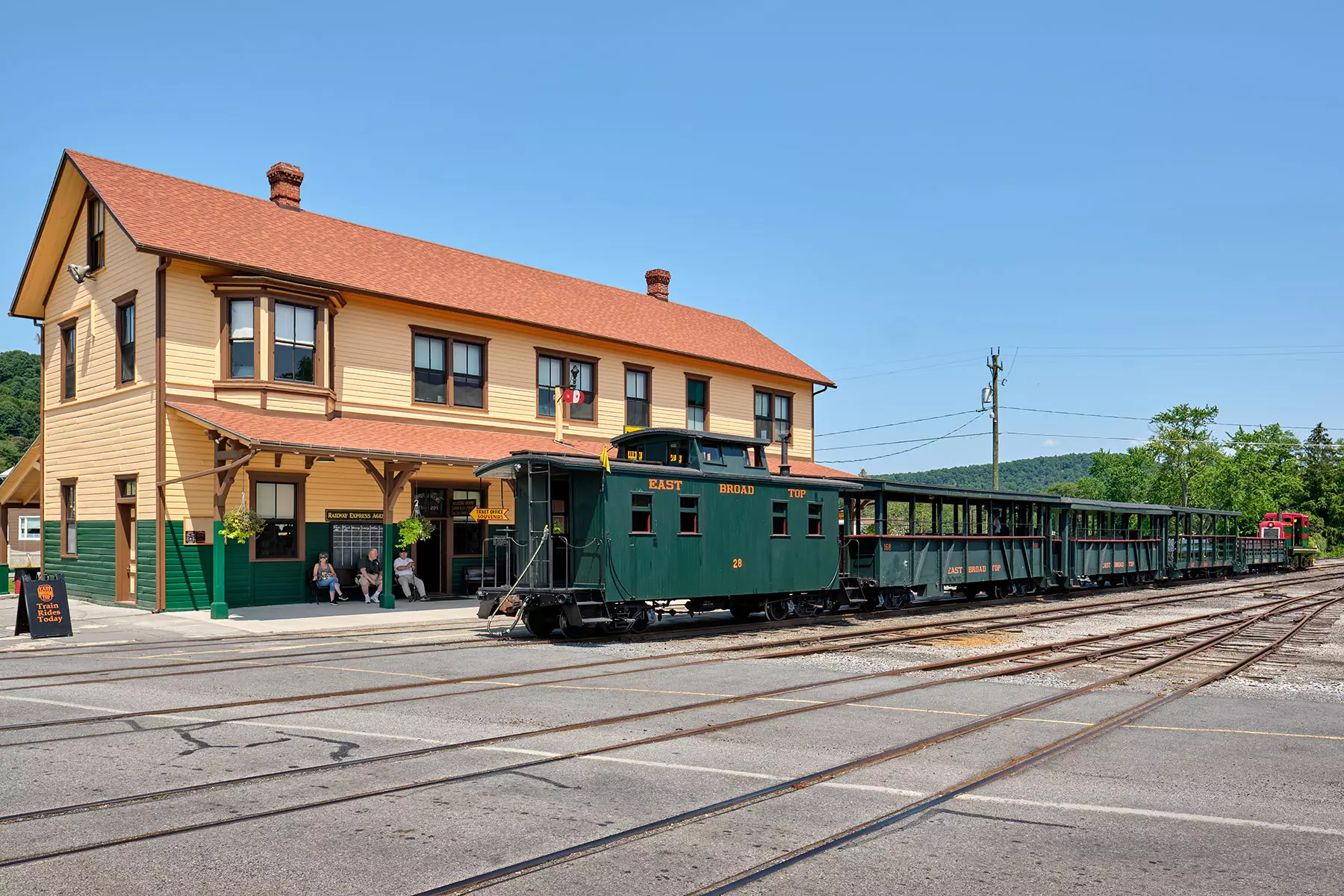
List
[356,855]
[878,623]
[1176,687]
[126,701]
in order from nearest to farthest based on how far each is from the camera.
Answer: [356,855]
[126,701]
[1176,687]
[878,623]

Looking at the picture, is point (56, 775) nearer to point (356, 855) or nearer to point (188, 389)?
point (356, 855)

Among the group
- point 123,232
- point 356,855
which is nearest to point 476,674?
Answer: point 356,855

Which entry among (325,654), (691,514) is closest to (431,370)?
(691,514)

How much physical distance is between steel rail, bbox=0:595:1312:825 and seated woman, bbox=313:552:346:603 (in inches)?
600

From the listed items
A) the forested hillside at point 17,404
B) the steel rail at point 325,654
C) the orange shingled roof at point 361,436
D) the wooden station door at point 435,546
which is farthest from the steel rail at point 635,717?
the forested hillside at point 17,404

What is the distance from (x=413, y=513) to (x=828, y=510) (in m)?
11.0

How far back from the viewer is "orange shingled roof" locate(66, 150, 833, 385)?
24016 mm

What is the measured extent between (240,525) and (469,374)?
28.1 feet

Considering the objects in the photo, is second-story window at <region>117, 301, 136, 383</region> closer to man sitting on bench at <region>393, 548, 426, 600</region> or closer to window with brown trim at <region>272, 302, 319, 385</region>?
window with brown trim at <region>272, 302, 319, 385</region>

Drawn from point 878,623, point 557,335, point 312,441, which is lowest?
point 878,623

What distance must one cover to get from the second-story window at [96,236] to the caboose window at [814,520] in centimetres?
1895

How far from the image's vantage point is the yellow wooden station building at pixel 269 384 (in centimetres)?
2312

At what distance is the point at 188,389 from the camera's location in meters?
23.2

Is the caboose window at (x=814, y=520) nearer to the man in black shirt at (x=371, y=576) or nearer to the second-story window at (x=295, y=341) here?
the man in black shirt at (x=371, y=576)
